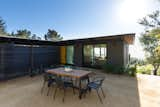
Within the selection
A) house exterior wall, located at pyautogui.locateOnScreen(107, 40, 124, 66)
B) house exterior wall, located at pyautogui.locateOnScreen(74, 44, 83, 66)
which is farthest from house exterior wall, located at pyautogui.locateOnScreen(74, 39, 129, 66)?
house exterior wall, located at pyautogui.locateOnScreen(74, 44, 83, 66)

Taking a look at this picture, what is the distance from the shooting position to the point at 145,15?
12.0 metres

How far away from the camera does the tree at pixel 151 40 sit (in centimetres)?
1152

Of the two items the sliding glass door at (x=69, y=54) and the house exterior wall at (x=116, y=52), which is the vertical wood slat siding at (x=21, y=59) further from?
the house exterior wall at (x=116, y=52)

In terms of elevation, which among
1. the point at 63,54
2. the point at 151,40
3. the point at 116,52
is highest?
the point at 151,40

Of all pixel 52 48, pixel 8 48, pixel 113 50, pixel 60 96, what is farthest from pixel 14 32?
pixel 60 96

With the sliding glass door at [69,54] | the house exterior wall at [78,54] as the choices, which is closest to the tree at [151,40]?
the house exterior wall at [78,54]

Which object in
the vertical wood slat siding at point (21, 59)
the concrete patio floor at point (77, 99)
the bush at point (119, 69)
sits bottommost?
the concrete patio floor at point (77, 99)

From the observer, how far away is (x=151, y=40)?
1347 centimetres

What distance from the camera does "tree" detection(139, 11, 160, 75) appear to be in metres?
11.5

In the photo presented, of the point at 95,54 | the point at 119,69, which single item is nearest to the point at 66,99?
the point at 119,69

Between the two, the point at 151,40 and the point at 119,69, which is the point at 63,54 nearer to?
the point at 119,69

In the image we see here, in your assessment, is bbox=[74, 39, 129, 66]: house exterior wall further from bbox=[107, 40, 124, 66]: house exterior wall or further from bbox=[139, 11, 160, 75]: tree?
bbox=[139, 11, 160, 75]: tree

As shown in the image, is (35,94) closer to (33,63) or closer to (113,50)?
(33,63)

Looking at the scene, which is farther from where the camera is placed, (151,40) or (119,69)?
(151,40)
